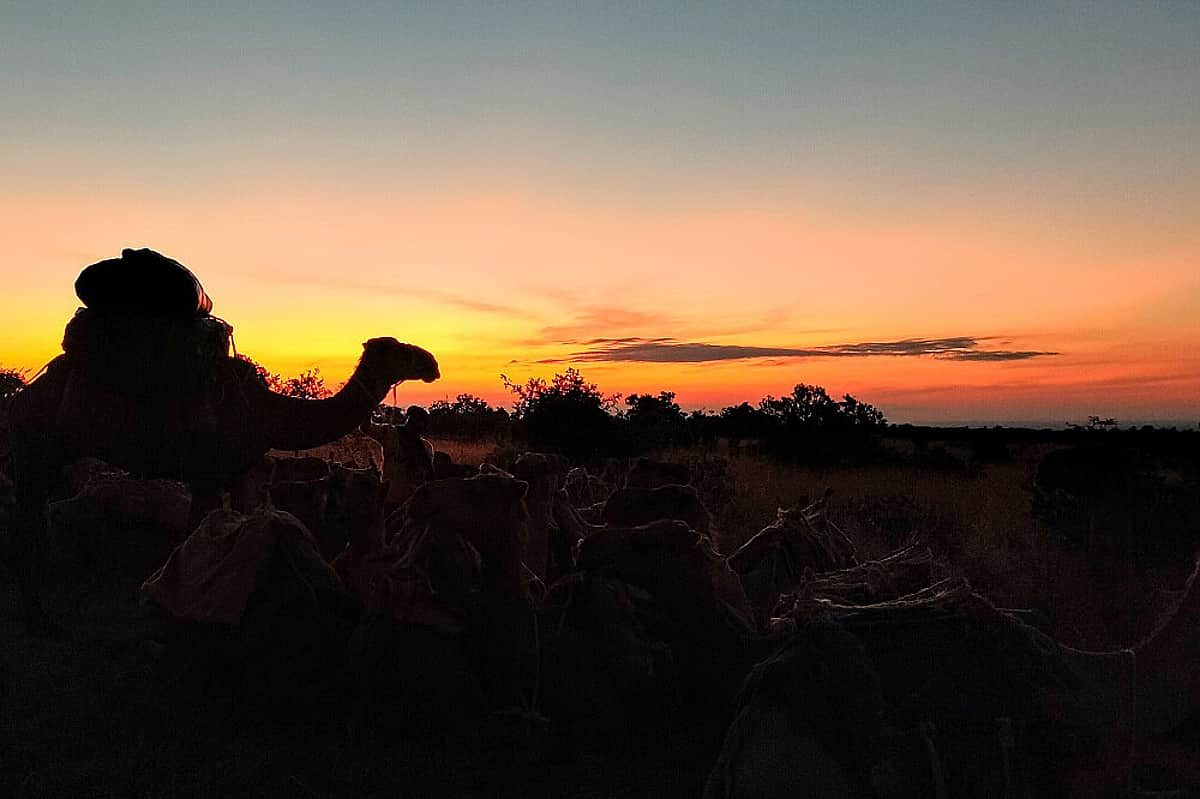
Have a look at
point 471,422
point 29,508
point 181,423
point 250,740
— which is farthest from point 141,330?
point 471,422

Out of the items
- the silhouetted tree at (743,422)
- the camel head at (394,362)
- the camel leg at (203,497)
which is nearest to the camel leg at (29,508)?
the camel leg at (203,497)

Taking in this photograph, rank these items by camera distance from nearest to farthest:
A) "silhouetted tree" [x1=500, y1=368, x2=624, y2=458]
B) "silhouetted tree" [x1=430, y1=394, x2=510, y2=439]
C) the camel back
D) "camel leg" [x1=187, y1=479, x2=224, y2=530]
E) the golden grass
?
the golden grass < the camel back < "camel leg" [x1=187, y1=479, x2=224, y2=530] < "silhouetted tree" [x1=500, y1=368, x2=624, y2=458] < "silhouetted tree" [x1=430, y1=394, x2=510, y2=439]

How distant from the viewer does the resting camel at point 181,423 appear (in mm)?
6441

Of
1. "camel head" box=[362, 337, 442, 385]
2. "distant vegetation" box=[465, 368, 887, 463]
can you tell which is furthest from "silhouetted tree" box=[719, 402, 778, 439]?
"camel head" box=[362, 337, 442, 385]

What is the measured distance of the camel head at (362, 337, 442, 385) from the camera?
650 cm

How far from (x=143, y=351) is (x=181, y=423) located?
55cm

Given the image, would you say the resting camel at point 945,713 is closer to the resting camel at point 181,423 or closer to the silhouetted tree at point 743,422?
the resting camel at point 181,423

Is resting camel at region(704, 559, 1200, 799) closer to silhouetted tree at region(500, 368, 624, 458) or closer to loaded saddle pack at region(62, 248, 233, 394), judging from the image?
loaded saddle pack at region(62, 248, 233, 394)

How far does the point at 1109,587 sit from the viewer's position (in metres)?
6.30

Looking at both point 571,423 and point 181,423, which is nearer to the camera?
point 181,423

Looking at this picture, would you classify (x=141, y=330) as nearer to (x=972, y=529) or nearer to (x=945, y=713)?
(x=945, y=713)

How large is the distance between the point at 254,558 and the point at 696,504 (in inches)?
79.5

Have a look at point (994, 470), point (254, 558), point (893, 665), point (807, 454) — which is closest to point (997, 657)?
point (893, 665)

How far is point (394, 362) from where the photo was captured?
256 inches
